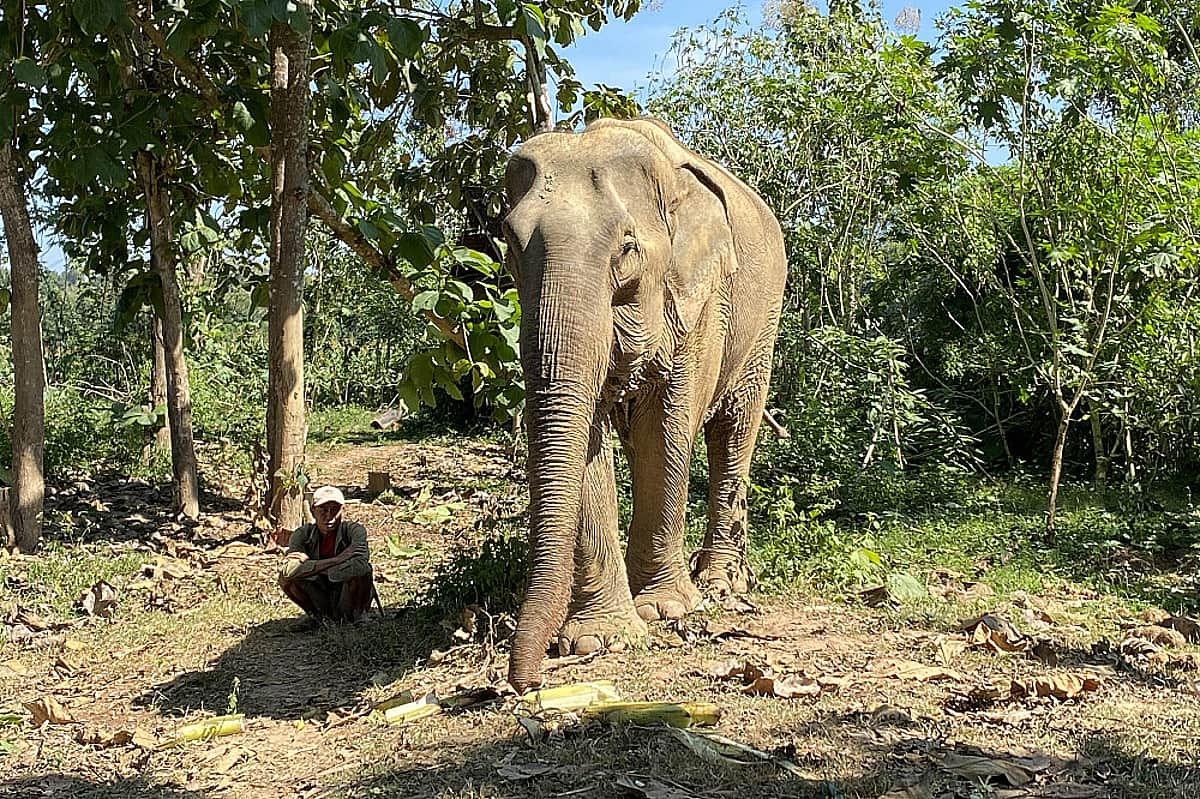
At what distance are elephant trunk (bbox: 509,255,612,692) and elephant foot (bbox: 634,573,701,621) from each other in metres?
1.65

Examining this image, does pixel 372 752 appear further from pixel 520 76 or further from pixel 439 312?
pixel 520 76

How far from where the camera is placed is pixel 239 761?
548cm

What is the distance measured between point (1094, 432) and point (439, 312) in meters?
6.91

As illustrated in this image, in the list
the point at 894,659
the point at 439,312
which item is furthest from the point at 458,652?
the point at 439,312

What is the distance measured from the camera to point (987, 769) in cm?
461

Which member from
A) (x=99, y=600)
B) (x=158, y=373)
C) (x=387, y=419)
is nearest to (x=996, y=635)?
(x=99, y=600)

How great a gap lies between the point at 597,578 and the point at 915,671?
1652mm

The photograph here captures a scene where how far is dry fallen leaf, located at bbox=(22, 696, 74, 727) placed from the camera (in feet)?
20.8

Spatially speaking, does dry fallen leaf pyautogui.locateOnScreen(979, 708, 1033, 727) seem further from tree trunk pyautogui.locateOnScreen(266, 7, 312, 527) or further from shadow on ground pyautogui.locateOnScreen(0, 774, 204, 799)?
tree trunk pyautogui.locateOnScreen(266, 7, 312, 527)

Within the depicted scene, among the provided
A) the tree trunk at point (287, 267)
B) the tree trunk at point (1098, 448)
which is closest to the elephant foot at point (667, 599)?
the tree trunk at point (287, 267)

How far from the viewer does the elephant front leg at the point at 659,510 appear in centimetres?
693

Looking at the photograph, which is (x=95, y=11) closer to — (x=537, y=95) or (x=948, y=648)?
(x=537, y=95)

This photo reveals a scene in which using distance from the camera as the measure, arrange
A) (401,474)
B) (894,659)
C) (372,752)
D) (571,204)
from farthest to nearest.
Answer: (401,474), (894,659), (571,204), (372,752)

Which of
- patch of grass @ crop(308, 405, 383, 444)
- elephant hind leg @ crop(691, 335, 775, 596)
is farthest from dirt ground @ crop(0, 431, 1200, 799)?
patch of grass @ crop(308, 405, 383, 444)
